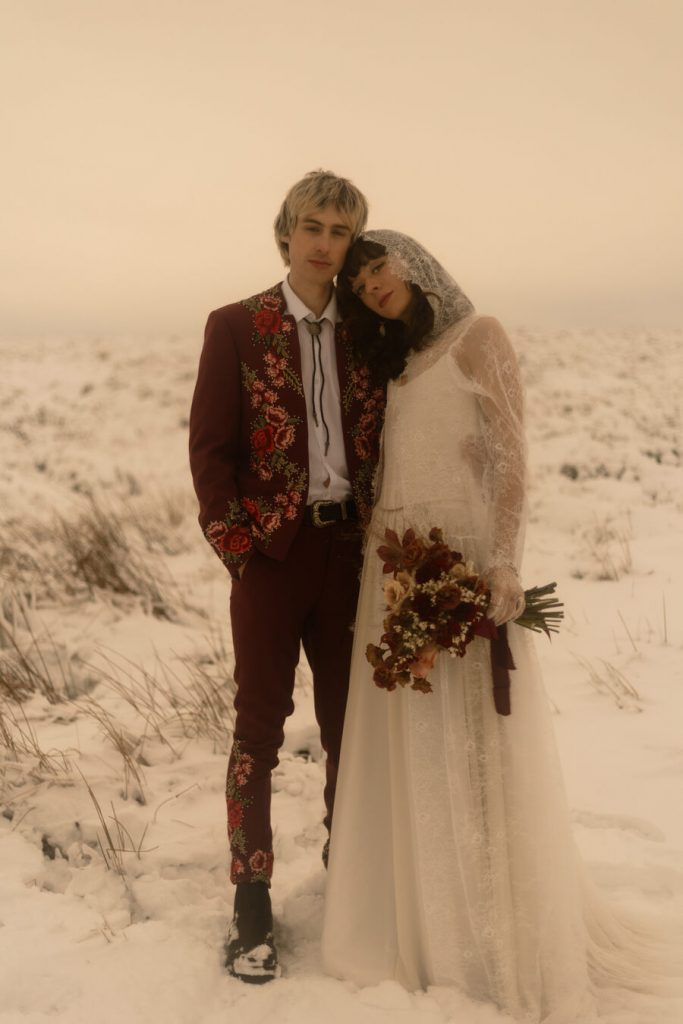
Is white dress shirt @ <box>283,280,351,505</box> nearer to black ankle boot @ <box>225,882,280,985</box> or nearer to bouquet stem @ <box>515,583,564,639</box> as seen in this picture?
bouquet stem @ <box>515,583,564,639</box>

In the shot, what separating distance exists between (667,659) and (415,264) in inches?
131

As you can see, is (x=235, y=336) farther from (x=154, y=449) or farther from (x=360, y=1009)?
(x=154, y=449)

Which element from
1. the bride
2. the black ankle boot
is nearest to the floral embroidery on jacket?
the bride

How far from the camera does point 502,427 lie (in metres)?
2.24

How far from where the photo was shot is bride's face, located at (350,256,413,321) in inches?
94.0

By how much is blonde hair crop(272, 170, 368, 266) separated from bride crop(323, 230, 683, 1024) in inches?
5.2

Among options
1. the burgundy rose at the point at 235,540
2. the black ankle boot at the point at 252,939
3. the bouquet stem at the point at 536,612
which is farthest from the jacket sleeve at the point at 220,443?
the black ankle boot at the point at 252,939

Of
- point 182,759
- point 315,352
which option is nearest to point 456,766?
point 315,352

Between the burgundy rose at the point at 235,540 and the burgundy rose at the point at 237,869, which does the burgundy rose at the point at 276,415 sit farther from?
the burgundy rose at the point at 237,869

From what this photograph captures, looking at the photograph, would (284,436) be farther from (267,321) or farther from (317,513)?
(267,321)

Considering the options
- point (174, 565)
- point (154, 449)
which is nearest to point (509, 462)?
point (174, 565)

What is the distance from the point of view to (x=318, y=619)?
8.44 ft

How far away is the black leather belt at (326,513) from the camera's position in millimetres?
2473

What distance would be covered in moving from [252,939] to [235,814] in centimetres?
35
